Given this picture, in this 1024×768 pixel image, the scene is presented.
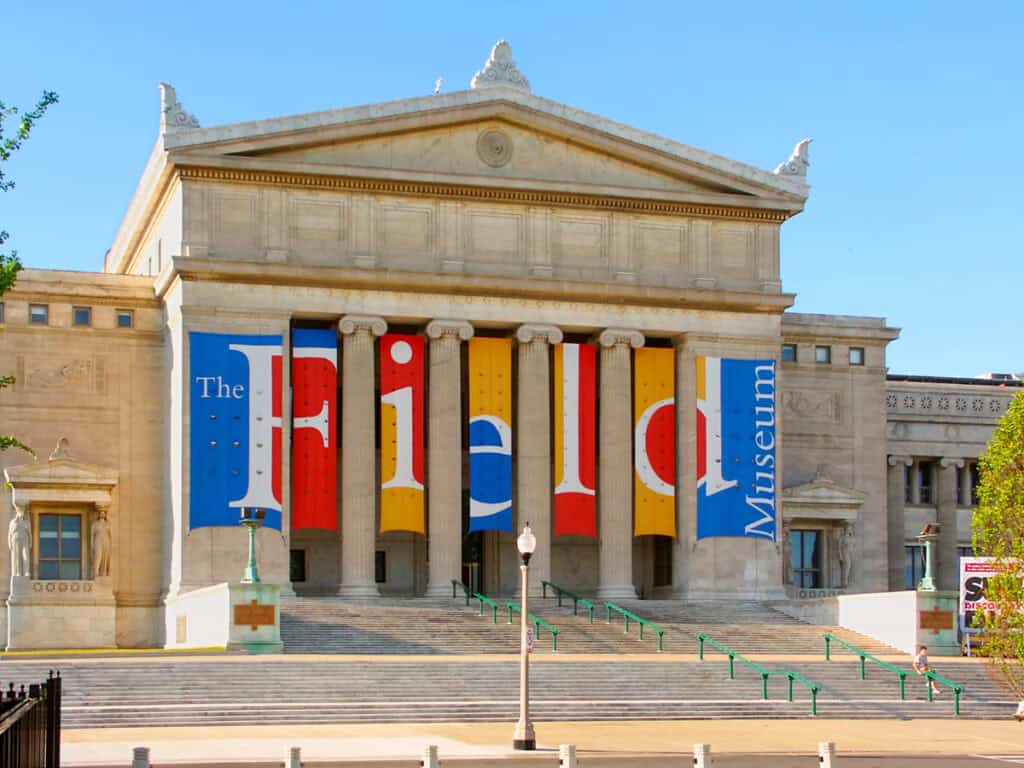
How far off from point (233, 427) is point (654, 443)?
1514cm

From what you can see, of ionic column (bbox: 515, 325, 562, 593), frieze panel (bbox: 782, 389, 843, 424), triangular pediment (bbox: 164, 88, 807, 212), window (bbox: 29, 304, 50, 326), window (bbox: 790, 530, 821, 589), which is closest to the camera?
triangular pediment (bbox: 164, 88, 807, 212)

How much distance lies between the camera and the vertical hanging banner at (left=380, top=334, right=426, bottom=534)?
64.4 meters

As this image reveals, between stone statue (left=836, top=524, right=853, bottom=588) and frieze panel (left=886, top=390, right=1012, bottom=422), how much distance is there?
26.4ft

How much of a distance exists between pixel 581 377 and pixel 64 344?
1807cm

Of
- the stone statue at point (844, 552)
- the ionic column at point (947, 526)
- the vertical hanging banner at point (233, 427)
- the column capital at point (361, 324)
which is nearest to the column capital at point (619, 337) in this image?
the column capital at point (361, 324)

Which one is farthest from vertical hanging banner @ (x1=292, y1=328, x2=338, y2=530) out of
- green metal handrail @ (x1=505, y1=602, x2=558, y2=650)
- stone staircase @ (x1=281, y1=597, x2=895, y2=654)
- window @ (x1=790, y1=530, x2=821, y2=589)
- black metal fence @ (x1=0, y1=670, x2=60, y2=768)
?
black metal fence @ (x1=0, y1=670, x2=60, y2=768)

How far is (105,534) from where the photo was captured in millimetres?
63875

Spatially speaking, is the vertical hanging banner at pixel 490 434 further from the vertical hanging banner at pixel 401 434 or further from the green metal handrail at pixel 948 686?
the green metal handrail at pixel 948 686

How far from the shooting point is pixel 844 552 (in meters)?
73.1

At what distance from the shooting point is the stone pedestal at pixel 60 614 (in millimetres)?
62031

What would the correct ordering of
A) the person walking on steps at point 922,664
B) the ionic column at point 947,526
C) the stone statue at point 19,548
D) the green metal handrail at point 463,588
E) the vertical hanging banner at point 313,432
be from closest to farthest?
the person walking on steps at point 922,664 → the stone statue at point 19,548 → the green metal handrail at point 463,588 → the vertical hanging banner at point 313,432 → the ionic column at point 947,526

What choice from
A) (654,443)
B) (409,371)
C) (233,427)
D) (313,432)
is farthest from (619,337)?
(233,427)

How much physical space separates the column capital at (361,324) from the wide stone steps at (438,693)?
1662cm

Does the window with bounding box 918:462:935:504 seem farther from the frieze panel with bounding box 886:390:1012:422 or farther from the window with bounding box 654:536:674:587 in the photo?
the window with bounding box 654:536:674:587
